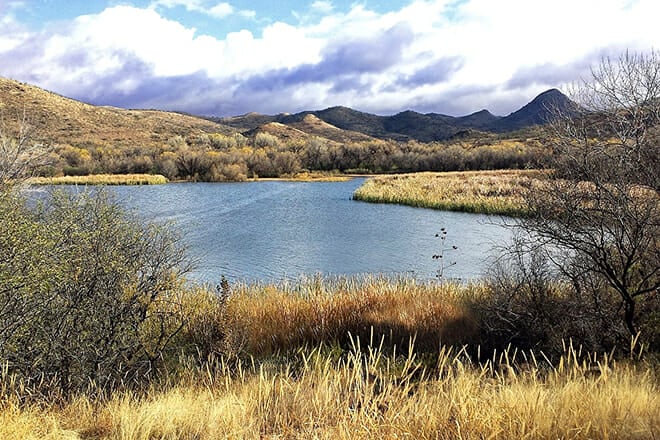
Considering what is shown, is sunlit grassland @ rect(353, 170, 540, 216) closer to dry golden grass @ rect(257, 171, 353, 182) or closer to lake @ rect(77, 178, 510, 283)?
lake @ rect(77, 178, 510, 283)

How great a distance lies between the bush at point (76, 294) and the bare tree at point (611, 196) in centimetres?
608

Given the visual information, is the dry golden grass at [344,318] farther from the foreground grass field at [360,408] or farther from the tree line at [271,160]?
the tree line at [271,160]

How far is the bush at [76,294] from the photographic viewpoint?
573 cm

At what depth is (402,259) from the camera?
18594mm

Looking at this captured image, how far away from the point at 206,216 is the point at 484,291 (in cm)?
2183

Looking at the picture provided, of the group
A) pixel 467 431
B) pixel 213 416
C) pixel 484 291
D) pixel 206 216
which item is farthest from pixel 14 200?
pixel 206 216

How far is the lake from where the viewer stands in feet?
55.1

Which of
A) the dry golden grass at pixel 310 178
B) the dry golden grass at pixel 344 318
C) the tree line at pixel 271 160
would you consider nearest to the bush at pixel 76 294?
the dry golden grass at pixel 344 318

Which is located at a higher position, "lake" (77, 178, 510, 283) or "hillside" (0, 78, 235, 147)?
"hillside" (0, 78, 235, 147)

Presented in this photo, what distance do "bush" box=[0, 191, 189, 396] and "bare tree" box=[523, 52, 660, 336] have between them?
608 centimetres

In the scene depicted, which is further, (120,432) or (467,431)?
(120,432)

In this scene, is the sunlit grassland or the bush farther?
the sunlit grassland

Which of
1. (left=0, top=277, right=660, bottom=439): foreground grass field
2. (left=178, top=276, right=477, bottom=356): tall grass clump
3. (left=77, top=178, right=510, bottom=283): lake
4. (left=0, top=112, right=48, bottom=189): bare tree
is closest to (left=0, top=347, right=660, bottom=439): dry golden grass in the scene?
(left=0, top=277, right=660, bottom=439): foreground grass field

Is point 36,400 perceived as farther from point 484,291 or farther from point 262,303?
point 484,291
